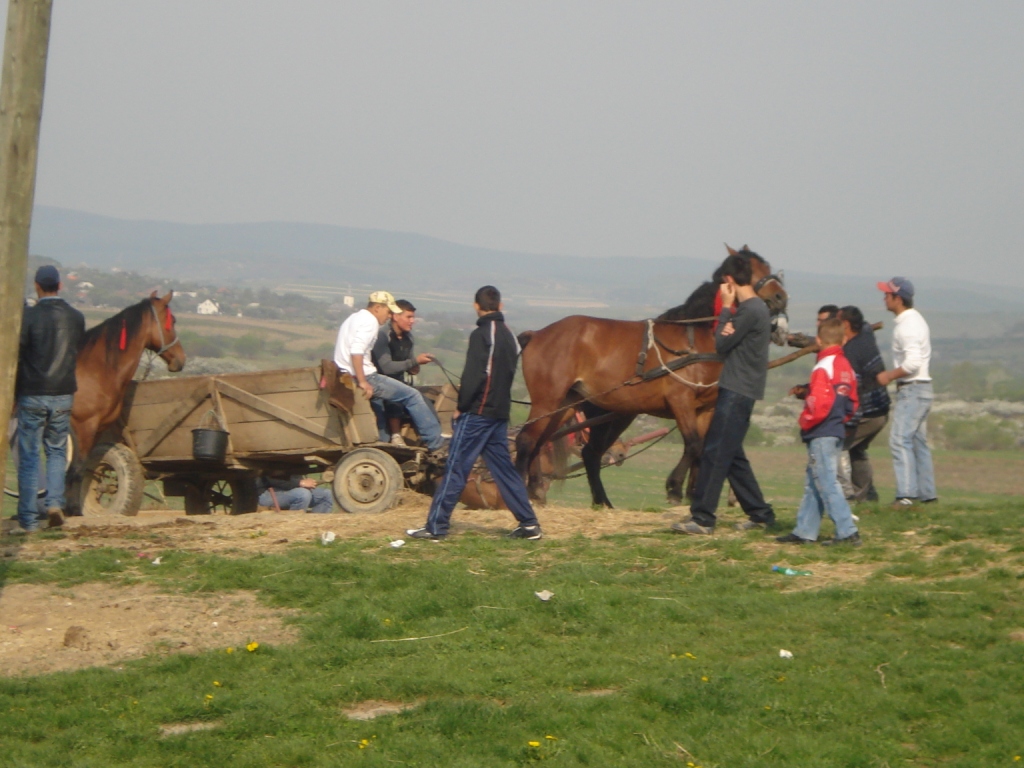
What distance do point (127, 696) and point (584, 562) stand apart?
3556mm

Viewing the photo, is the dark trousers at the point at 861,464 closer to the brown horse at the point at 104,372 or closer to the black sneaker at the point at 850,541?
the black sneaker at the point at 850,541

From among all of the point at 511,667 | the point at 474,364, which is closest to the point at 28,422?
the point at 474,364

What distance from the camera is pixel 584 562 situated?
28.3 ft

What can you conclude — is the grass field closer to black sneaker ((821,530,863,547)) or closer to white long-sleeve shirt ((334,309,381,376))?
black sneaker ((821,530,863,547))

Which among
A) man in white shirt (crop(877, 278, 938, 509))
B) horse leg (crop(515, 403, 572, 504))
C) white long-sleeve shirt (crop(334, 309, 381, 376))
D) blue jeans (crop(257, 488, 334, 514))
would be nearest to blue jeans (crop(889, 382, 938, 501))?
man in white shirt (crop(877, 278, 938, 509))

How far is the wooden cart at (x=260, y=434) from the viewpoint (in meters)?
11.1

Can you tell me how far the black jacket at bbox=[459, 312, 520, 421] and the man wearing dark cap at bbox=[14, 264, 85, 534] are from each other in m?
3.36

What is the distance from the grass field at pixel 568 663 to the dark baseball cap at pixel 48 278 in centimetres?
217

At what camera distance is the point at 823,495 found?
9.04m

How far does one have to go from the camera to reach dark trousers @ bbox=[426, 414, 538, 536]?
30.4 feet

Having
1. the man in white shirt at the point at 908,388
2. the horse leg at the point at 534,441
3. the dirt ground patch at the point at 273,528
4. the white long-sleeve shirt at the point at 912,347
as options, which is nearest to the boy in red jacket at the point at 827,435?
the dirt ground patch at the point at 273,528

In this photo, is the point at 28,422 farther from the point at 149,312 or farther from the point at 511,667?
the point at 511,667

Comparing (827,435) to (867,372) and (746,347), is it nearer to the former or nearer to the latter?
(746,347)

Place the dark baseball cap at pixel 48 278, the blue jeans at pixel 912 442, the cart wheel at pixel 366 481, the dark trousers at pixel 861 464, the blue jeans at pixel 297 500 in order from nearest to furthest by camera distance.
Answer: the dark baseball cap at pixel 48 278 → the blue jeans at pixel 912 442 → the cart wheel at pixel 366 481 → the dark trousers at pixel 861 464 → the blue jeans at pixel 297 500
